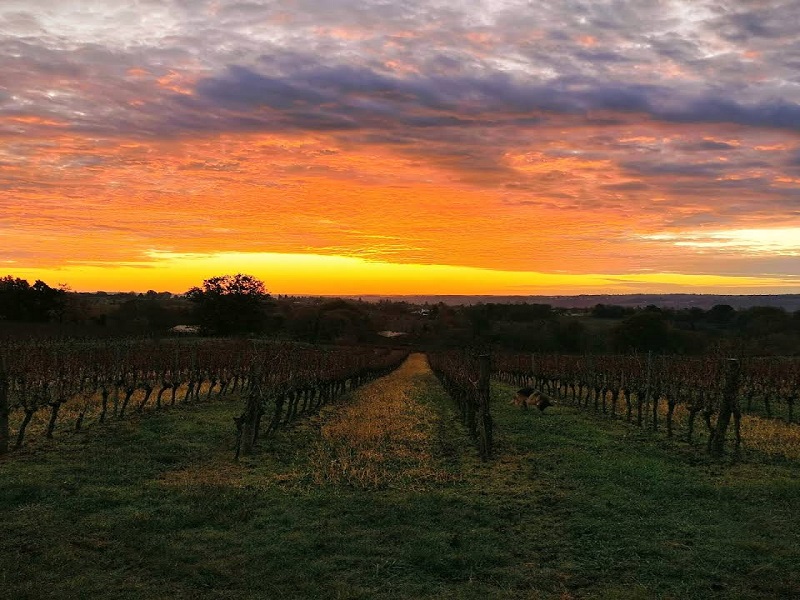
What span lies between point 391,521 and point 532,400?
49.0 ft

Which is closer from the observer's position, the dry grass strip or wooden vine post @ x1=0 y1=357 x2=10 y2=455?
the dry grass strip

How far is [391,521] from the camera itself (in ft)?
26.5

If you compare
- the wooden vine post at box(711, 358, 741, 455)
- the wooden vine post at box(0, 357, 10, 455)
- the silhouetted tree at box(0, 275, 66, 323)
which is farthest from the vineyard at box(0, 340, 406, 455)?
the silhouetted tree at box(0, 275, 66, 323)

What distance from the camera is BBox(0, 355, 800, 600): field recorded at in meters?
6.25

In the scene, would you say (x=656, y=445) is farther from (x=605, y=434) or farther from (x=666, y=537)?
(x=666, y=537)

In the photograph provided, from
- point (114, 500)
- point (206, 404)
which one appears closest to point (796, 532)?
point (114, 500)

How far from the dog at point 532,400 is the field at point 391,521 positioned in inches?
294

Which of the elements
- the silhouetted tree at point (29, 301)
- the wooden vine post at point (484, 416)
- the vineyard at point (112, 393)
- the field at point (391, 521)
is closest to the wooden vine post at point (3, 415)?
the vineyard at point (112, 393)

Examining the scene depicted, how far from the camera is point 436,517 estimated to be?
8234 mm

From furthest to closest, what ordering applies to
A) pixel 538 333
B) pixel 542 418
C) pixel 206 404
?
pixel 538 333, pixel 206 404, pixel 542 418

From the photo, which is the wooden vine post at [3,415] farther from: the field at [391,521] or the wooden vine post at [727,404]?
the wooden vine post at [727,404]

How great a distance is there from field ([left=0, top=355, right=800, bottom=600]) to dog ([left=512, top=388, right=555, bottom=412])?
746 cm

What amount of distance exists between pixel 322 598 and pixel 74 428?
1173cm

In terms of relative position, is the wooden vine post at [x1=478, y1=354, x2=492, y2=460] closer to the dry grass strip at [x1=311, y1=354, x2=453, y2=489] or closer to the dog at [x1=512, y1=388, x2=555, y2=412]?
the dry grass strip at [x1=311, y1=354, x2=453, y2=489]
